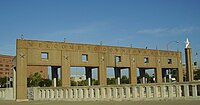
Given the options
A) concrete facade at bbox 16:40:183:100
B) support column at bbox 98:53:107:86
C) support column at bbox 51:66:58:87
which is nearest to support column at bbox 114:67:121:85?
concrete facade at bbox 16:40:183:100

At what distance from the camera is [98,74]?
57344 mm

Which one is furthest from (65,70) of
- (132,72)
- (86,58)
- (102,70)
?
(132,72)

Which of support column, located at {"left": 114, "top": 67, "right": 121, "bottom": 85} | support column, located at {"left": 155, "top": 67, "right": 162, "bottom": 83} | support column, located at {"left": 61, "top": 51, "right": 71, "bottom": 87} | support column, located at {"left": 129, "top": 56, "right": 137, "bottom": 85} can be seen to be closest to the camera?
support column, located at {"left": 61, "top": 51, "right": 71, "bottom": 87}

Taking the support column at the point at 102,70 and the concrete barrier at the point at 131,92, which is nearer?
the concrete barrier at the point at 131,92

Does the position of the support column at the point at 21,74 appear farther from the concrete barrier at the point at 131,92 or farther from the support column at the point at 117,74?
the support column at the point at 117,74

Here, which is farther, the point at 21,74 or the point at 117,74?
the point at 117,74

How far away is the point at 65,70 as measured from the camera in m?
51.9

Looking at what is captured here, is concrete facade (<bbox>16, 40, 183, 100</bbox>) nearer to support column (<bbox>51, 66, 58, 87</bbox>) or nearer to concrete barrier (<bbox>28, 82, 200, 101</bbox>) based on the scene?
support column (<bbox>51, 66, 58, 87</bbox>)

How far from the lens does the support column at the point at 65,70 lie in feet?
170

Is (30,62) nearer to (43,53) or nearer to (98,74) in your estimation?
(43,53)

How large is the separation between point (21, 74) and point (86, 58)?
12820 mm

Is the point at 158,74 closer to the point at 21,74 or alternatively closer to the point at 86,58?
the point at 86,58

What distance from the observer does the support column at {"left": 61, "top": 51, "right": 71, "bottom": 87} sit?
51750mm

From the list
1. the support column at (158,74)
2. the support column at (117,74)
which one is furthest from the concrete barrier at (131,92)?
the support column at (158,74)
